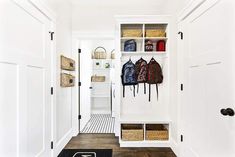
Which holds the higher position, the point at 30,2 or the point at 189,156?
the point at 30,2

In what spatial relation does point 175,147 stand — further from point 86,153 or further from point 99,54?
point 99,54

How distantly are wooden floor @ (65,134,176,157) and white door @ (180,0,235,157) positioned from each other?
56 cm

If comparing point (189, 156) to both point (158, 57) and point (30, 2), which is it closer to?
point (158, 57)

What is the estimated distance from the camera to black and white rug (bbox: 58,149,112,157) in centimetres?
328

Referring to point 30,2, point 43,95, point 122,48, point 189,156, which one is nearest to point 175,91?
point 189,156

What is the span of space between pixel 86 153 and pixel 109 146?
492mm

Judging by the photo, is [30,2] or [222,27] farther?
[30,2]

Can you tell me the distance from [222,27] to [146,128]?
245 cm

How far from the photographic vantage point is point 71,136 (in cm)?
426

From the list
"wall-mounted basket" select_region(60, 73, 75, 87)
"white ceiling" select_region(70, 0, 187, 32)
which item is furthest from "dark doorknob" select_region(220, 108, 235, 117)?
"white ceiling" select_region(70, 0, 187, 32)

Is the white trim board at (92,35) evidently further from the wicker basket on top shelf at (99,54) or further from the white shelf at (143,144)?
the wicker basket on top shelf at (99,54)

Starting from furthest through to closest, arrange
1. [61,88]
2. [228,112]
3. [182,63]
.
A: [61,88]
[182,63]
[228,112]

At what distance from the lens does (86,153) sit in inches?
133

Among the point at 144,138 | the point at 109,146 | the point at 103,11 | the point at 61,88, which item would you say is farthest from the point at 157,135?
the point at 103,11
